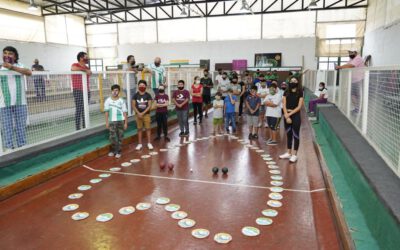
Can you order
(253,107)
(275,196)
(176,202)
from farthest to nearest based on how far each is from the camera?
1. (253,107)
2. (275,196)
3. (176,202)

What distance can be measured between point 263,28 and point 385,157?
21.5 m

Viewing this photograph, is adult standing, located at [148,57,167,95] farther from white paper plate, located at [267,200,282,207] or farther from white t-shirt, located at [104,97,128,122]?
white paper plate, located at [267,200,282,207]

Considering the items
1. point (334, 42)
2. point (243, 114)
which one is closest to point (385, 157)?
point (243, 114)

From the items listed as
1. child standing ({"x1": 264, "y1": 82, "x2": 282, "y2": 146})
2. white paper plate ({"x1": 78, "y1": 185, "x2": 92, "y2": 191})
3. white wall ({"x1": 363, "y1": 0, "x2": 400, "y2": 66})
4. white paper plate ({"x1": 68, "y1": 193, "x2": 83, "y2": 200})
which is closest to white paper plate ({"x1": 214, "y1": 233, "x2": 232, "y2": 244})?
white paper plate ({"x1": 68, "y1": 193, "x2": 83, "y2": 200})

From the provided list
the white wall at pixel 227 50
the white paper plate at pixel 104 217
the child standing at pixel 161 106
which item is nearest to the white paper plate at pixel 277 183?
the white paper plate at pixel 104 217

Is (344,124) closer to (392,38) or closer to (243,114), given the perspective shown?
(243,114)

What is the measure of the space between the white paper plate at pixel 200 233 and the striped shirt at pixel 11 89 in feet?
12.2

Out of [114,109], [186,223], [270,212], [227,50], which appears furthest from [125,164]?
[227,50]

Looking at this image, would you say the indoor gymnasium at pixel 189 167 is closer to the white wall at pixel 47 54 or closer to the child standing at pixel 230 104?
the child standing at pixel 230 104

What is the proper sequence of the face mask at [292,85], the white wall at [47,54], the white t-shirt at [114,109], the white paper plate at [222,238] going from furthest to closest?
the white wall at [47,54] → the white t-shirt at [114,109] → the face mask at [292,85] → the white paper plate at [222,238]

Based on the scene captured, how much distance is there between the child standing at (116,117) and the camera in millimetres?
6195

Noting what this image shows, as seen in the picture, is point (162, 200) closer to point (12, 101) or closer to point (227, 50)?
point (12, 101)

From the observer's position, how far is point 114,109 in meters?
6.21

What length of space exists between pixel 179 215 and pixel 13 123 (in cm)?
330
